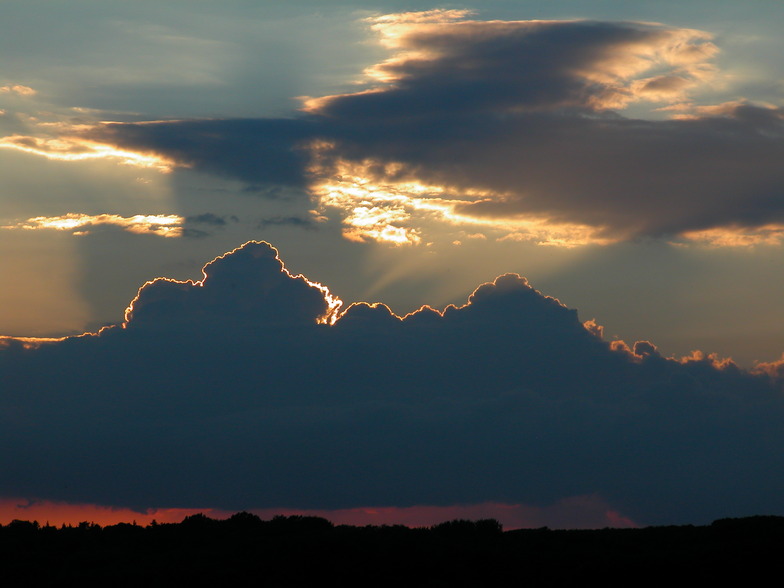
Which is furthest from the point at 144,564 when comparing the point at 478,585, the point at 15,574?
the point at 478,585

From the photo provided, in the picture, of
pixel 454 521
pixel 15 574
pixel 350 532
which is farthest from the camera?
pixel 454 521

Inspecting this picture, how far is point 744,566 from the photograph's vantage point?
64.6 metres

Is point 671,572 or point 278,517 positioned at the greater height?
point 278,517

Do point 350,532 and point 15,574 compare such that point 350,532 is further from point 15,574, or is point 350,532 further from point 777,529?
point 777,529

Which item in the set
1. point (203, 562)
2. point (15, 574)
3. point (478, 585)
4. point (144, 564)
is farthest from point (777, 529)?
point (15, 574)

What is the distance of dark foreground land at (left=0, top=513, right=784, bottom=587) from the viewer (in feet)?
216

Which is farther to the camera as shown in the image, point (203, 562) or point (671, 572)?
point (203, 562)

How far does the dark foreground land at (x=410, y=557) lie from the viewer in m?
65.9

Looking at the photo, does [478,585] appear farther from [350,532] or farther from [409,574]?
[350,532]

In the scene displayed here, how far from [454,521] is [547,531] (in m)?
8.60

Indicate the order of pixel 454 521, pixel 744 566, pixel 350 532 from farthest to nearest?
1. pixel 454 521
2. pixel 350 532
3. pixel 744 566

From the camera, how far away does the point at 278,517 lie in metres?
87.3

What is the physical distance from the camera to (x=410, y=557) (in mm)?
70188

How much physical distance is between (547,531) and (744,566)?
17825 millimetres
